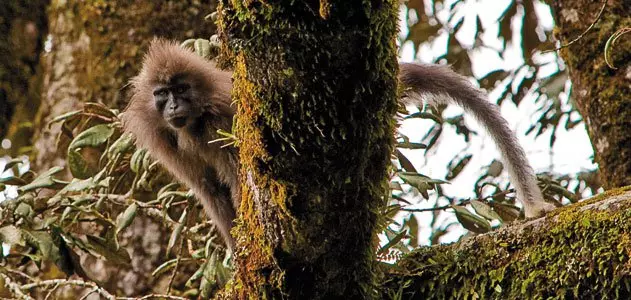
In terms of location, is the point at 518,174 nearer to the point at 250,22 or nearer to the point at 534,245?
the point at 534,245

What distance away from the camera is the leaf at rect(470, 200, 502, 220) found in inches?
163

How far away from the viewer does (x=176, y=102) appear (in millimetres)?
4809

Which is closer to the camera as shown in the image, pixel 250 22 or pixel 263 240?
pixel 250 22

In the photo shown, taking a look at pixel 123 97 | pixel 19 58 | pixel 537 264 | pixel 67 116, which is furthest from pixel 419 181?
pixel 19 58

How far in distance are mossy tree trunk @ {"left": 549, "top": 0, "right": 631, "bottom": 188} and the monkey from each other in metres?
0.43

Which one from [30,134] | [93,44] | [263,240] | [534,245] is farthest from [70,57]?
[534,245]

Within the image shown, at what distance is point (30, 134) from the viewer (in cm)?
660

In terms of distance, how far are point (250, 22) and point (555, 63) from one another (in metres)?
4.04

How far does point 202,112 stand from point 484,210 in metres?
1.63

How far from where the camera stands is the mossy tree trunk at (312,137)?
Answer: 7.95 feet

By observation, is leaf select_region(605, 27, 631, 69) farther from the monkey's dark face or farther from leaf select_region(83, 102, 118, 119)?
leaf select_region(83, 102, 118, 119)

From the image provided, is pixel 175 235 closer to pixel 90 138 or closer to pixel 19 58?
pixel 90 138

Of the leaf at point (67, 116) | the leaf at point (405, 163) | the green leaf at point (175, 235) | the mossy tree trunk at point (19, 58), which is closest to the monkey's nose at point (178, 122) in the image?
the leaf at point (67, 116)

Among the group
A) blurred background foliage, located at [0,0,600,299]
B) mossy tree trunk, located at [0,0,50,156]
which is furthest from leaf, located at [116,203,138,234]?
mossy tree trunk, located at [0,0,50,156]
